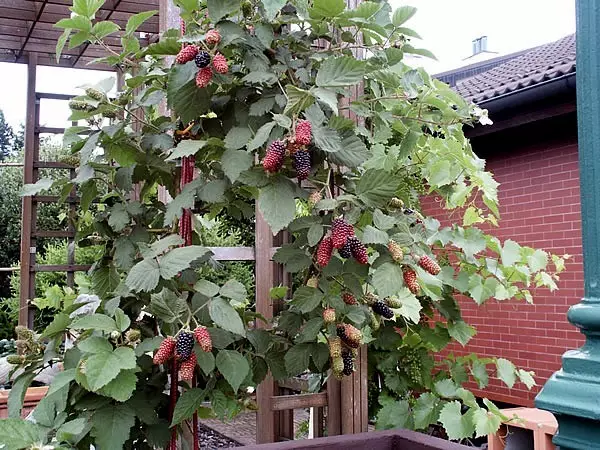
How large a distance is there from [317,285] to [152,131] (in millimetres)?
518

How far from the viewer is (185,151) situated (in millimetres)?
1266

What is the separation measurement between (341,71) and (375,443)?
39.6 inches

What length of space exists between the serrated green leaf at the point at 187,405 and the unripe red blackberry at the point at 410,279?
465mm

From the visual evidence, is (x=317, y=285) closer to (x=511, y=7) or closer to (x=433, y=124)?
(x=433, y=124)

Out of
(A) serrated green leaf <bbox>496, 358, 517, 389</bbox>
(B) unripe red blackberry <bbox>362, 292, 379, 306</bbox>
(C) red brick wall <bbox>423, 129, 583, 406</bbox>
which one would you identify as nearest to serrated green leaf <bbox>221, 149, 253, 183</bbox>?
(B) unripe red blackberry <bbox>362, 292, 379, 306</bbox>

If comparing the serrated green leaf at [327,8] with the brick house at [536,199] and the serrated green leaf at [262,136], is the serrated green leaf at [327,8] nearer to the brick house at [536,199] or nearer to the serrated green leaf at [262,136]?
the serrated green leaf at [262,136]

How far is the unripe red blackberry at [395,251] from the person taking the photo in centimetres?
126

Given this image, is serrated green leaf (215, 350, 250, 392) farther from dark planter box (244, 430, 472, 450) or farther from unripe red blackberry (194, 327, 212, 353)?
dark planter box (244, 430, 472, 450)

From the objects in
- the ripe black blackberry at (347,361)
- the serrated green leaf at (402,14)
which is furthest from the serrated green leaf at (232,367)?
the serrated green leaf at (402,14)

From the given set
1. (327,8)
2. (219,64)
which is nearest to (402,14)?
(327,8)

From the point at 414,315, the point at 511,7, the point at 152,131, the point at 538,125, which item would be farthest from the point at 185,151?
Answer: the point at 511,7

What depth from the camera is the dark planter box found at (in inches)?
64.3

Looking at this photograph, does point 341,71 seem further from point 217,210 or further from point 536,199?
point 536,199

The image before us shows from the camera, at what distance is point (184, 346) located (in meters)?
1.16
